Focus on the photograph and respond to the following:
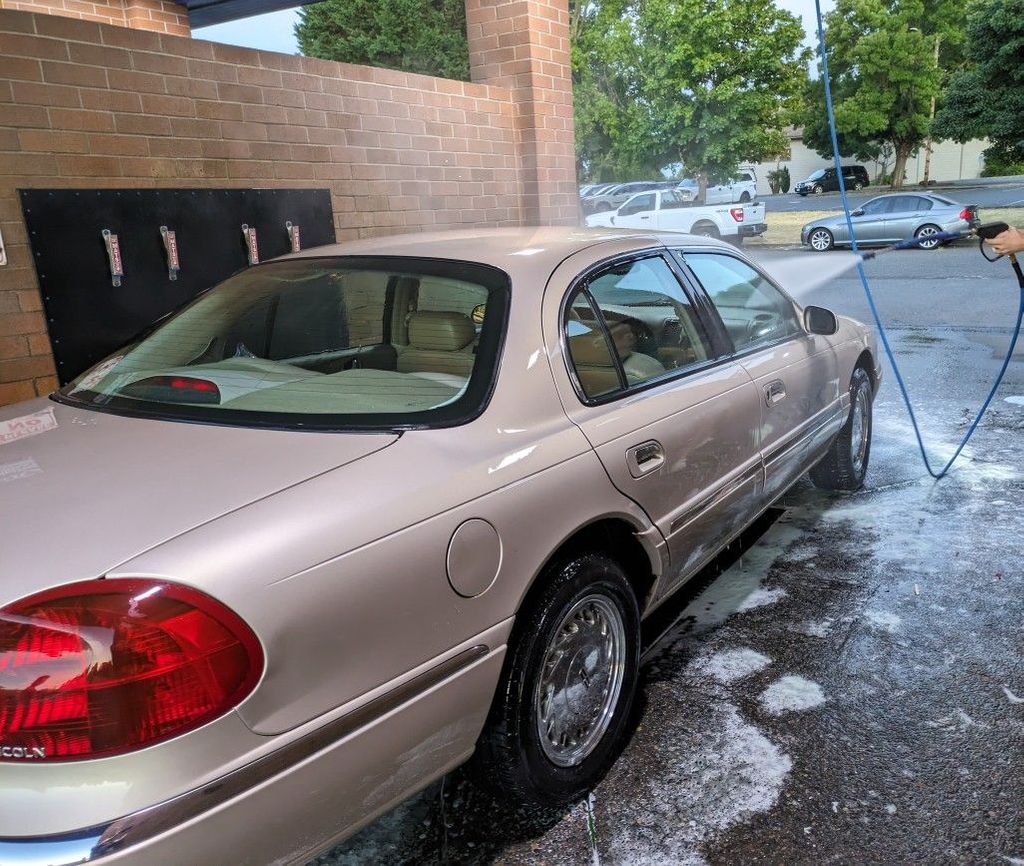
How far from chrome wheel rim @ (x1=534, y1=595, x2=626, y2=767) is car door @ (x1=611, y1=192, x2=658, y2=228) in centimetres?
2109

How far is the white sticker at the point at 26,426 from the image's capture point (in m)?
2.27

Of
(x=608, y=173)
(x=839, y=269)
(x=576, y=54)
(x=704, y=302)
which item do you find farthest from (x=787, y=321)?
(x=608, y=173)

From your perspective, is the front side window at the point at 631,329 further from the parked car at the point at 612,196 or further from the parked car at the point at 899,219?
the parked car at the point at 612,196

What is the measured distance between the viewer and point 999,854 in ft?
7.42

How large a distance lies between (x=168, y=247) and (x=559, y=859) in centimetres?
418

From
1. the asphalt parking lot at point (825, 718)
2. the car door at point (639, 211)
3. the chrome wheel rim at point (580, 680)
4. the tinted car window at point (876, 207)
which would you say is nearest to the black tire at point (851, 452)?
the asphalt parking lot at point (825, 718)

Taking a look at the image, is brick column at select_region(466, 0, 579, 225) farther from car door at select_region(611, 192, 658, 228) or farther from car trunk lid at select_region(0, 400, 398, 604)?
car door at select_region(611, 192, 658, 228)

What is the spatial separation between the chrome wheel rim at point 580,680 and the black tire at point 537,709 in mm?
11

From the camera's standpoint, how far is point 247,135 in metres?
5.71

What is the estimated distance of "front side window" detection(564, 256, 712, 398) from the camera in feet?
8.92

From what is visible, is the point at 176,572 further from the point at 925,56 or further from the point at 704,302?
the point at 925,56

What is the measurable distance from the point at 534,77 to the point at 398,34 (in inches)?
1018

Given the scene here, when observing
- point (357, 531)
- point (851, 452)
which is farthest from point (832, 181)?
point (357, 531)

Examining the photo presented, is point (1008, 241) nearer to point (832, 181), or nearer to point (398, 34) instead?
point (398, 34)
